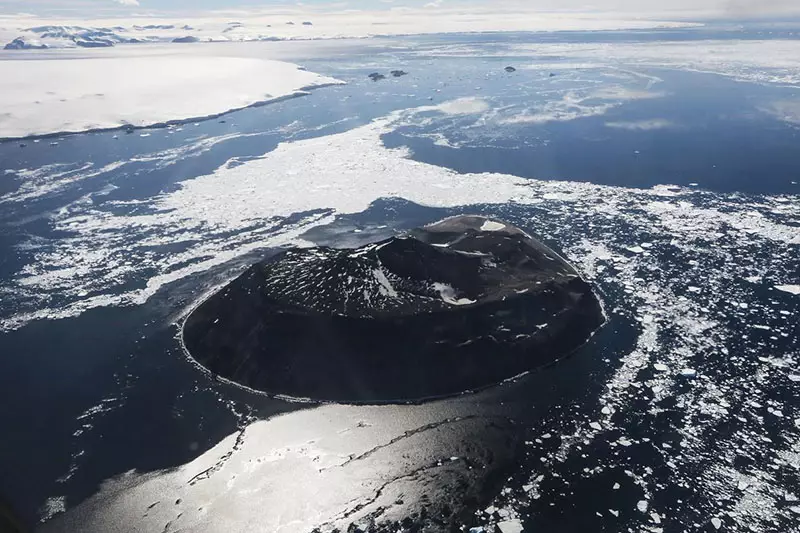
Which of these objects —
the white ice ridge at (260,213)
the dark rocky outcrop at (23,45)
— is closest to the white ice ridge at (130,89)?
the white ice ridge at (260,213)

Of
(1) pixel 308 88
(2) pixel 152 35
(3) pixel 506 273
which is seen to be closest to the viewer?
(3) pixel 506 273

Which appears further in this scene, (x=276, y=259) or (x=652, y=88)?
(x=652, y=88)

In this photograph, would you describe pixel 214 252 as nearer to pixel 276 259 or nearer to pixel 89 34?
pixel 276 259

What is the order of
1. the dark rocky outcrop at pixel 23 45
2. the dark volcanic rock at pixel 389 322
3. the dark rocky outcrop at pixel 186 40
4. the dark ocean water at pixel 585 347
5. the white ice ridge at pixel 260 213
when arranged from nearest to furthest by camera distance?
the dark ocean water at pixel 585 347
the dark volcanic rock at pixel 389 322
the white ice ridge at pixel 260 213
the dark rocky outcrop at pixel 23 45
the dark rocky outcrop at pixel 186 40

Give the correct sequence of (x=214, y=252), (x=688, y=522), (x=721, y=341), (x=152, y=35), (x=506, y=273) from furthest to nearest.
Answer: (x=152, y=35) < (x=214, y=252) < (x=506, y=273) < (x=721, y=341) < (x=688, y=522)

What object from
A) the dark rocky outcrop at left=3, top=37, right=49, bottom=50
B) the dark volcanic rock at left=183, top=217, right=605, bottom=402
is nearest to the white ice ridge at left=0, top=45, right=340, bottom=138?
the dark rocky outcrop at left=3, top=37, right=49, bottom=50

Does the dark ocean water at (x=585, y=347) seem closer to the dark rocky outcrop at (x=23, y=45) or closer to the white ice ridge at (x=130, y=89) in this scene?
the white ice ridge at (x=130, y=89)

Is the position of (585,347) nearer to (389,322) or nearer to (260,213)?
(389,322)

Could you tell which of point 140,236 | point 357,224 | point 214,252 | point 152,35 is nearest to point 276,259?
point 214,252

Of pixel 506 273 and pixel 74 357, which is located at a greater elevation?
pixel 506 273
